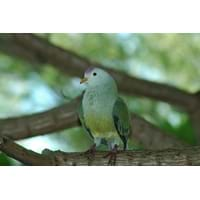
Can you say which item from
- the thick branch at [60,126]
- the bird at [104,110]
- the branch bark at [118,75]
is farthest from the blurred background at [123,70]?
the bird at [104,110]

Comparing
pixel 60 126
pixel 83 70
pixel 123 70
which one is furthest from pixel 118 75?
pixel 123 70

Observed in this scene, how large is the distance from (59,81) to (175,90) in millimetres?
463

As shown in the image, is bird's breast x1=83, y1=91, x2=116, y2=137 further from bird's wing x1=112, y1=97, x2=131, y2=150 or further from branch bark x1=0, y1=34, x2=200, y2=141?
branch bark x1=0, y1=34, x2=200, y2=141

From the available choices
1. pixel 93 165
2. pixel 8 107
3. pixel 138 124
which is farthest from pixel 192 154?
pixel 8 107

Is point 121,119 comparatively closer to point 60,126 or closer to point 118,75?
point 60,126

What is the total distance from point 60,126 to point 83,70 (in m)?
0.19

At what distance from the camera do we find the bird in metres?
1.02

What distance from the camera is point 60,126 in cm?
136

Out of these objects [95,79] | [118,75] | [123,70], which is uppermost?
[123,70]

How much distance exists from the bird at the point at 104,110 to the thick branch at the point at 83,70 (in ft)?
1.47

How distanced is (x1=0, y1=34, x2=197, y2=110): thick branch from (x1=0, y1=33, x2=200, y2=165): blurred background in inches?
5.1

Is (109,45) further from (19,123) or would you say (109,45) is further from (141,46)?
(19,123)

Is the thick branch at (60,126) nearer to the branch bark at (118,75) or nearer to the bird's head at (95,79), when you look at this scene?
the branch bark at (118,75)

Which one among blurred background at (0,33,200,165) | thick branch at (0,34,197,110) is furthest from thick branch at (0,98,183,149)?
blurred background at (0,33,200,165)
